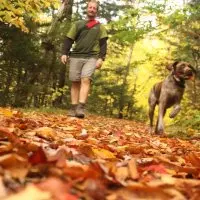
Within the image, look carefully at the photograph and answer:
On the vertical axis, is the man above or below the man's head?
below

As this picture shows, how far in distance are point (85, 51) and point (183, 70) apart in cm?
216

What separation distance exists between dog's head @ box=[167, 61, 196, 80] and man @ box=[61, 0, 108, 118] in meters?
1.59

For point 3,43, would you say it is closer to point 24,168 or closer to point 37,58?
point 37,58

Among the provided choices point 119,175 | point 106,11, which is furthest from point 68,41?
point 106,11

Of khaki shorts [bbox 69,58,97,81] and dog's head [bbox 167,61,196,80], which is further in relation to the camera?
khaki shorts [bbox 69,58,97,81]

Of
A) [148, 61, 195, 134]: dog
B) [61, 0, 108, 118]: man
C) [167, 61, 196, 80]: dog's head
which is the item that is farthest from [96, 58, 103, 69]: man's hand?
[167, 61, 196, 80]: dog's head

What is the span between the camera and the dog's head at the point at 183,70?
24.7ft

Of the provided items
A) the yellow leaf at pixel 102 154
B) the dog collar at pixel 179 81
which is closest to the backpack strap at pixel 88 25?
the dog collar at pixel 179 81

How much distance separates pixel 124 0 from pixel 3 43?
17.3 m

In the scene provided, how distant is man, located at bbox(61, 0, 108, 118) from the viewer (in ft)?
28.3

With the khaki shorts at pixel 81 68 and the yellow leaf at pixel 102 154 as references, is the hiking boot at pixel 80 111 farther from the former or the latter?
the yellow leaf at pixel 102 154

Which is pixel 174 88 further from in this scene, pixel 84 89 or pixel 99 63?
pixel 84 89

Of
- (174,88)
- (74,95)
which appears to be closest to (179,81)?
(174,88)

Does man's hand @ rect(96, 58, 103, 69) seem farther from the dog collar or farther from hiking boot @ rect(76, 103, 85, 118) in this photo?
the dog collar
